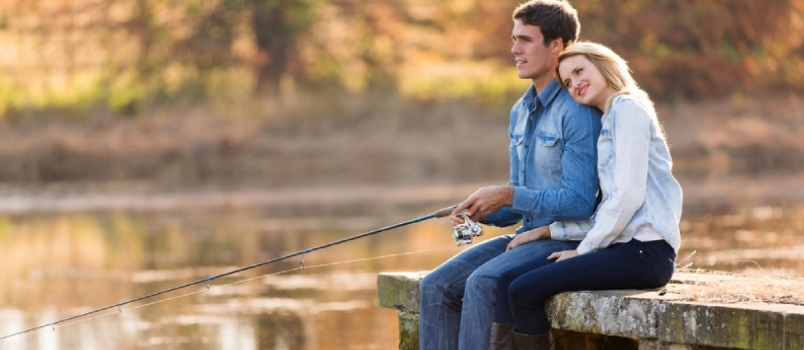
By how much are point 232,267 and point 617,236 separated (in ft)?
21.8

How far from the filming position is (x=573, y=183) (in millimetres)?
4816

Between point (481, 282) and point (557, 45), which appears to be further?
point (557, 45)

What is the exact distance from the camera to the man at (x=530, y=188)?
189 inches

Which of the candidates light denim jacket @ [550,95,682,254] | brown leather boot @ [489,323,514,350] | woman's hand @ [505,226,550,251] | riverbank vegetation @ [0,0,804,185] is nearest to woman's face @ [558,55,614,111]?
light denim jacket @ [550,95,682,254]

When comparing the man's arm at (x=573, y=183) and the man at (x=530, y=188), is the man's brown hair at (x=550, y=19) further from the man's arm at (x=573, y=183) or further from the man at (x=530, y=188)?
the man's arm at (x=573, y=183)

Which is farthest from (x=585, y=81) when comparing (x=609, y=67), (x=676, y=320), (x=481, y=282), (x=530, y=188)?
(x=676, y=320)

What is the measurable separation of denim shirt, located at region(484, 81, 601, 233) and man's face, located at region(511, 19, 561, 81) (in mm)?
81

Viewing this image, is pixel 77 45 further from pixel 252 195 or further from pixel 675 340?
pixel 675 340

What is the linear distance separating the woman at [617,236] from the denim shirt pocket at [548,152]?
0.20 m

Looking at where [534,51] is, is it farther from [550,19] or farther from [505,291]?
[505,291]

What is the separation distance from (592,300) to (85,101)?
70.6 ft

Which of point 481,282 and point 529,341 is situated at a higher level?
point 481,282

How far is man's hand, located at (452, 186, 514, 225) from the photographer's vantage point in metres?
4.89

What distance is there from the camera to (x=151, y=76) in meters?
25.5
